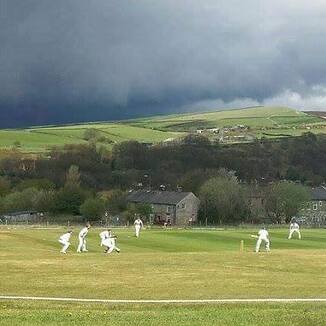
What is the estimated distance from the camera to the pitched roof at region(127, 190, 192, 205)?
141 metres

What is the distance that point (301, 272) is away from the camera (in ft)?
98.6

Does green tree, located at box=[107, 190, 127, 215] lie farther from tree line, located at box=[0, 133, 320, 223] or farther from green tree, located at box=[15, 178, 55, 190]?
green tree, located at box=[15, 178, 55, 190]

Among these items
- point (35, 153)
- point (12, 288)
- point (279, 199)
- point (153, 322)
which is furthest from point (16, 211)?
point (153, 322)

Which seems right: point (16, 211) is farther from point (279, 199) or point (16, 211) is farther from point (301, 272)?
point (301, 272)

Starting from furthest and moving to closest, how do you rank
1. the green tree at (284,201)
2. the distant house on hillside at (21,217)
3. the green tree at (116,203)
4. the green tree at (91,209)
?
the green tree at (284,201)
the green tree at (116,203)
the green tree at (91,209)
the distant house on hillside at (21,217)

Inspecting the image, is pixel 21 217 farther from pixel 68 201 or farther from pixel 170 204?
pixel 170 204

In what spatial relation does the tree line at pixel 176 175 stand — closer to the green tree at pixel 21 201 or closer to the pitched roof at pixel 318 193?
the green tree at pixel 21 201

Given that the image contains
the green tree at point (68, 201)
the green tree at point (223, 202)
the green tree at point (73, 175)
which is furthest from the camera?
the green tree at point (73, 175)

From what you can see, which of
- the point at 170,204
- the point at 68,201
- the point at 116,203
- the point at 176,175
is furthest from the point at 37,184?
the point at 176,175

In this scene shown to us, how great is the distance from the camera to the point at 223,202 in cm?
13188

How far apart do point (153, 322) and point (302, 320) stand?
4002 millimetres

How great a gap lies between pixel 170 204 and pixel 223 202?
14.9m

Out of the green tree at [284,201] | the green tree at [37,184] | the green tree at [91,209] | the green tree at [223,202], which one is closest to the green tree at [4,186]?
the green tree at [37,184]

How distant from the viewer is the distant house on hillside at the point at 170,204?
139 meters
